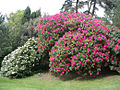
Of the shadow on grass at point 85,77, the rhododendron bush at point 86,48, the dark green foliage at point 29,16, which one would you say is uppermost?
the dark green foliage at point 29,16

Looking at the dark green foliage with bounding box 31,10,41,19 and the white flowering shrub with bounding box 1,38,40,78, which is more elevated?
the dark green foliage with bounding box 31,10,41,19

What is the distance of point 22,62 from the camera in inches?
463

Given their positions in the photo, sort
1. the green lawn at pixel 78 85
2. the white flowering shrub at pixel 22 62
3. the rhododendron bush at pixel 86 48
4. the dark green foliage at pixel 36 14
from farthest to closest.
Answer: the dark green foliage at pixel 36 14
the white flowering shrub at pixel 22 62
the rhododendron bush at pixel 86 48
the green lawn at pixel 78 85

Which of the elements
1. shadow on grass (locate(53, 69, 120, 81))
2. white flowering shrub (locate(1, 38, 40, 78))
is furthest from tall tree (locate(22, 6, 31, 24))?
shadow on grass (locate(53, 69, 120, 81))

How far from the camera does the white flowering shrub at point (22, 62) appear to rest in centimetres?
1172

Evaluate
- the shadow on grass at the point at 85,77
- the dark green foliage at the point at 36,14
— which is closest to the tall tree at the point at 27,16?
the dark green foliage at the point at 36,14

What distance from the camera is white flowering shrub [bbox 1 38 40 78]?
38.4 ft

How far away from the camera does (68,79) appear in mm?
9828

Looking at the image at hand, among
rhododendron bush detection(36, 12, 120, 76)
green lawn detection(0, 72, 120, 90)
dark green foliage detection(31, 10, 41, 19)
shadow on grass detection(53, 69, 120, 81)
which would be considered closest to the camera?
green lawn detection(0, 72, 120, 90)

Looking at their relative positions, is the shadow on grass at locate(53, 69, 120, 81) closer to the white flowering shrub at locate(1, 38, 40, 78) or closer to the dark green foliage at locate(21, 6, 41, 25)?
the white flowering shrub at locate(1, 38, 40, 78)

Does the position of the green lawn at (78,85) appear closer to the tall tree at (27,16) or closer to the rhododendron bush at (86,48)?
the rhododendron bush at (86,48)

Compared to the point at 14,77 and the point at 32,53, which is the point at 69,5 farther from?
the point at 14,77

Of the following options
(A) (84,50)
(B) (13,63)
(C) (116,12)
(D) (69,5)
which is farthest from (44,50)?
(D) (69,5)

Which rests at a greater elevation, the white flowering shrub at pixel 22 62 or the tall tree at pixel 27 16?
the tall tree at pixel 27 16
